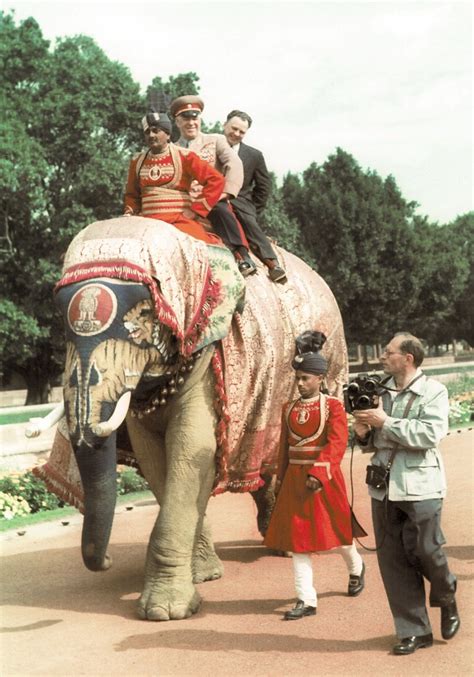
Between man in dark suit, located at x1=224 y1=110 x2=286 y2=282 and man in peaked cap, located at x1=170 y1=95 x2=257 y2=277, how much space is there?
517 millimetres

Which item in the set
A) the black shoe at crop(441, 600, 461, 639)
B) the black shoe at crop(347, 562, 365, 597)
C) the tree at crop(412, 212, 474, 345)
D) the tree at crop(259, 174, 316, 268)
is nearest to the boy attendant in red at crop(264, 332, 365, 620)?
the black shoe at crop(347, 562, 365, 597)

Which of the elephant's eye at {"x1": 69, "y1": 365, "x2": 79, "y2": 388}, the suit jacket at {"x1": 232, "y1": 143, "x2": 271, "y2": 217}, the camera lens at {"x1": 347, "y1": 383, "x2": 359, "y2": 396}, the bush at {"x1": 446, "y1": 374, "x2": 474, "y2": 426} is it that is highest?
the suit jacket at {"x1": 232, "y1": 143, "x2": 271, "y2": 217}

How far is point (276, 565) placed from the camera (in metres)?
8.12

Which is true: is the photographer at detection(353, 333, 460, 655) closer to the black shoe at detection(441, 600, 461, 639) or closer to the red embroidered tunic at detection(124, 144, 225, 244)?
the black shoe at detection(441, 600, 461, 639)

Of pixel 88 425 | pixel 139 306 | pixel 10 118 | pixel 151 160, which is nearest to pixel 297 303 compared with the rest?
pixel 151 160

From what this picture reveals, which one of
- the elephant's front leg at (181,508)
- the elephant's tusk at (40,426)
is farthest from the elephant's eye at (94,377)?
the elephant's front leg at (181,508)

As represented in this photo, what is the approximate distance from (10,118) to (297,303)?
20.0 m

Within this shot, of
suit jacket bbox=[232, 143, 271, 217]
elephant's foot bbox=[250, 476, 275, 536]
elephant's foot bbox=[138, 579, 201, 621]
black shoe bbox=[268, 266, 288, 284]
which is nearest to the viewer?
elephant's foot bbox=[138, 579, 201, 621]

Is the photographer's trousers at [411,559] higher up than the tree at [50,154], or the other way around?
the tree at [50,154]

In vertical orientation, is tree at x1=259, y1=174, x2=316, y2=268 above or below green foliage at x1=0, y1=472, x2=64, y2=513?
above

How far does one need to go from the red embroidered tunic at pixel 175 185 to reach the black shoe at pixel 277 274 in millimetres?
1453

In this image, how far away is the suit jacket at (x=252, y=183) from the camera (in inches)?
356

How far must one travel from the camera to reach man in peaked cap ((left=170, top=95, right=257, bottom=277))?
795 centimetres

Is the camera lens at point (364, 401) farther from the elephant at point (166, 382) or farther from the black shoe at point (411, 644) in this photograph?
the elephant at point (166, 382)
